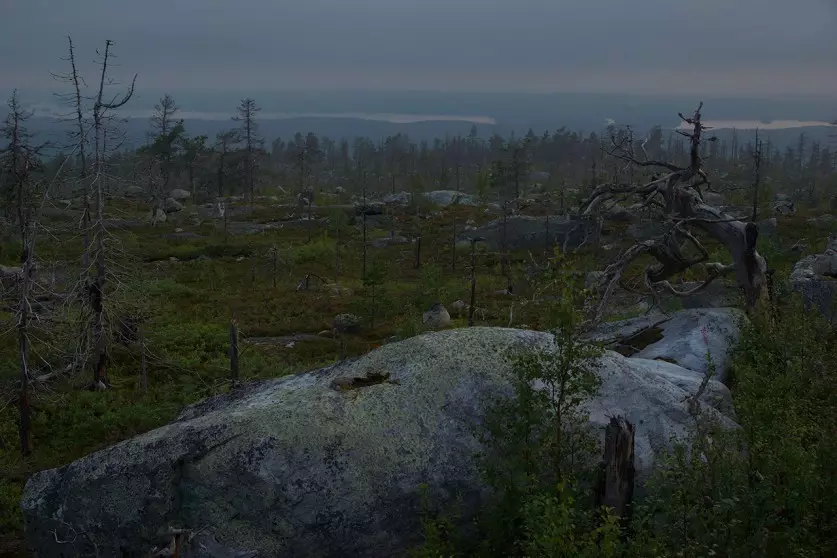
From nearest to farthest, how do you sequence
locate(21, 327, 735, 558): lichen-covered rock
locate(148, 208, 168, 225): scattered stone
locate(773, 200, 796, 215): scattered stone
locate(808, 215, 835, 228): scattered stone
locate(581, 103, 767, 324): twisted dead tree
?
locate(21, 327, 735, 558): lichen-covered rock
locate(581, 103, 767, 324): twisted dead tree
locate(808, 215, 835, 228): scattered stone
locate(148, 208, 168, 225): scattered stone
locate(773, 200, 796, 215): scattered stone

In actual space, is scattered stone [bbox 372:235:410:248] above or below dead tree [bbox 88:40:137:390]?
below

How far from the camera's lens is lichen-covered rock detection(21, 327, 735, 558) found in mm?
9031

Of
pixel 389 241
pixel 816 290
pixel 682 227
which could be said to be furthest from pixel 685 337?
pixel 389 241

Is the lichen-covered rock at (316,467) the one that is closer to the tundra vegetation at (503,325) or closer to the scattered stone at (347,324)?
the tundra vegetation at (503,325)

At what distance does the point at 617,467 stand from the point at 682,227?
1061 cm

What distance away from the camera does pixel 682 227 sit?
1733 cm

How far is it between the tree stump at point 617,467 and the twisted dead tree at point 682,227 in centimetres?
751

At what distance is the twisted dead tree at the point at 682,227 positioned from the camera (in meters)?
16.1

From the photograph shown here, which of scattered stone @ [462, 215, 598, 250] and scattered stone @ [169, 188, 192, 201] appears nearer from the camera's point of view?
scattered stone @ [462, 215, 598, 250]

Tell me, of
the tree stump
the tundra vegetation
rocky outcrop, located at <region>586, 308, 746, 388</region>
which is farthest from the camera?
rocky outcrop, located at <region>586, 308, 746, 388</region>

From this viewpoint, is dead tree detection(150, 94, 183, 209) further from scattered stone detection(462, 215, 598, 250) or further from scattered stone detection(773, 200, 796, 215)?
scattered stone detection(773, 200, 796, 215)

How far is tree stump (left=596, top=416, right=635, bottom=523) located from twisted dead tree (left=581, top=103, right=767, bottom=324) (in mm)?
7508

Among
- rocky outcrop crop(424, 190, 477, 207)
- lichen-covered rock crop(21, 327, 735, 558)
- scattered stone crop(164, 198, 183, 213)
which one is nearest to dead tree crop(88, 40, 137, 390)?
lichen-covered rock crop(21, 327, 735, 558)

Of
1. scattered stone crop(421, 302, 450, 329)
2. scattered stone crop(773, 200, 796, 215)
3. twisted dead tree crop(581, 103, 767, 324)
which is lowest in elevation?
scattered stone crop(421, 302, 450, 329)
